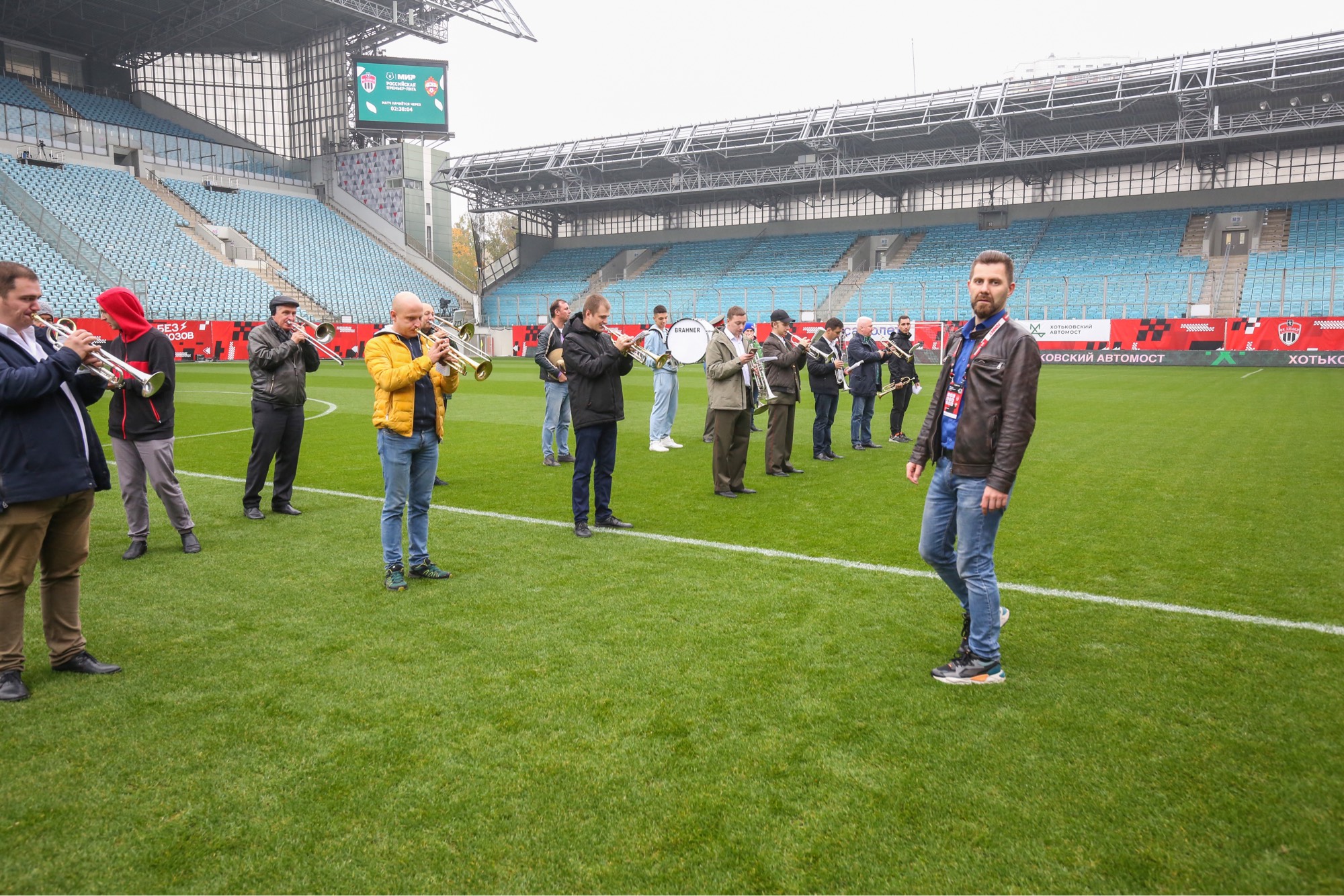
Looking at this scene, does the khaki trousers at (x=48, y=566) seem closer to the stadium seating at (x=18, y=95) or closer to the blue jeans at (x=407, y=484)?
the blue jeans at (x=407, y=484)

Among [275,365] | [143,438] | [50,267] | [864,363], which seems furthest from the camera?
[50,267]

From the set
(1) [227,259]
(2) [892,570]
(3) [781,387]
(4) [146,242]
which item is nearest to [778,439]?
(3) [781,387]

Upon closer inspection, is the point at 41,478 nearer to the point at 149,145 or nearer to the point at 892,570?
the point at 892,570

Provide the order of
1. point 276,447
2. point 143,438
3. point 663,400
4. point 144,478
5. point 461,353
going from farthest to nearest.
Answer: point 663,400, point 276,447, point 461,353, point 144,478, point 143,438

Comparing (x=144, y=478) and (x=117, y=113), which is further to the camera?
(x=117, y=113)

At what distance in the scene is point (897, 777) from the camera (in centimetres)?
344

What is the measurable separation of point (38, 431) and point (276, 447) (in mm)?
4271

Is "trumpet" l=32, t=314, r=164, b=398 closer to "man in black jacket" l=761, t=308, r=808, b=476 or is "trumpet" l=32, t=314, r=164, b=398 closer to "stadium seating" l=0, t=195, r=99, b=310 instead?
"man in black jacket" l=761, t=308, r=808, b=476

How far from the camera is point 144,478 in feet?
23.3

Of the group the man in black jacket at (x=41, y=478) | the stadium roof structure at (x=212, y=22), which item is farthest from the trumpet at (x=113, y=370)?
the stadium roof structure at (x=212, y=22)

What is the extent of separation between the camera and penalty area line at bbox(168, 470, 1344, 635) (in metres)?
5.16

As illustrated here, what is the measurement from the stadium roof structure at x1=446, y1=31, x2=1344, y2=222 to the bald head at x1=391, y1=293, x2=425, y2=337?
40487 millimetres

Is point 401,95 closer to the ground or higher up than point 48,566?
higher up

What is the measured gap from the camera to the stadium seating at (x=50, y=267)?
32.1 metres
